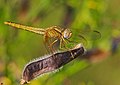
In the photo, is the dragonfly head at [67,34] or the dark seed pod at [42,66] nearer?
the dark seed pod at [42,66]

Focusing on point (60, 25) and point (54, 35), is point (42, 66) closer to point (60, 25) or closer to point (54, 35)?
point (54, 35)

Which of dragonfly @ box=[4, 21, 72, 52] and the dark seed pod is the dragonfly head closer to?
dragonfly @ box=[4, 21, 72, 52]

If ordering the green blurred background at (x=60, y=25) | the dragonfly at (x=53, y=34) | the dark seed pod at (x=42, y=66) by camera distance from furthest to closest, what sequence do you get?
the green blurred background at (x=60, y=25)
the dragonfly at (x=53, y=34)
the dark seed pod at (x=42, y=66)

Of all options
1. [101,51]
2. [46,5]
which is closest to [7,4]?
[46,5]

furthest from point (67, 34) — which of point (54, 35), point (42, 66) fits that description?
point (42, 66)

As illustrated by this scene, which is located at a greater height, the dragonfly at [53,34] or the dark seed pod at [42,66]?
the dragonfly at [53,34]

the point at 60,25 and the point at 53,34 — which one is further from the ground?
the point at 53,34

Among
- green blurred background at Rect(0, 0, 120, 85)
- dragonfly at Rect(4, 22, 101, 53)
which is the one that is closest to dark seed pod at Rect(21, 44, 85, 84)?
dragonfly at Rect(4, 22, 101, 53)

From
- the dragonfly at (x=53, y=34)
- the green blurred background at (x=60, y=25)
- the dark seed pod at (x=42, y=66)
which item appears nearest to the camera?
the dark seed pod at (x=42, y=66)

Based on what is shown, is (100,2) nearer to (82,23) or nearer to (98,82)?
(82,23)

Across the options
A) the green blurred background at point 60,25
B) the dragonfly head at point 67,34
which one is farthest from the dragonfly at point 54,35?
the green blurred background at point 60,25

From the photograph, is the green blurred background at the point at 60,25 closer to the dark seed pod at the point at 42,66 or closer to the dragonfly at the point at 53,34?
the dragonfly at the point at 53,34
